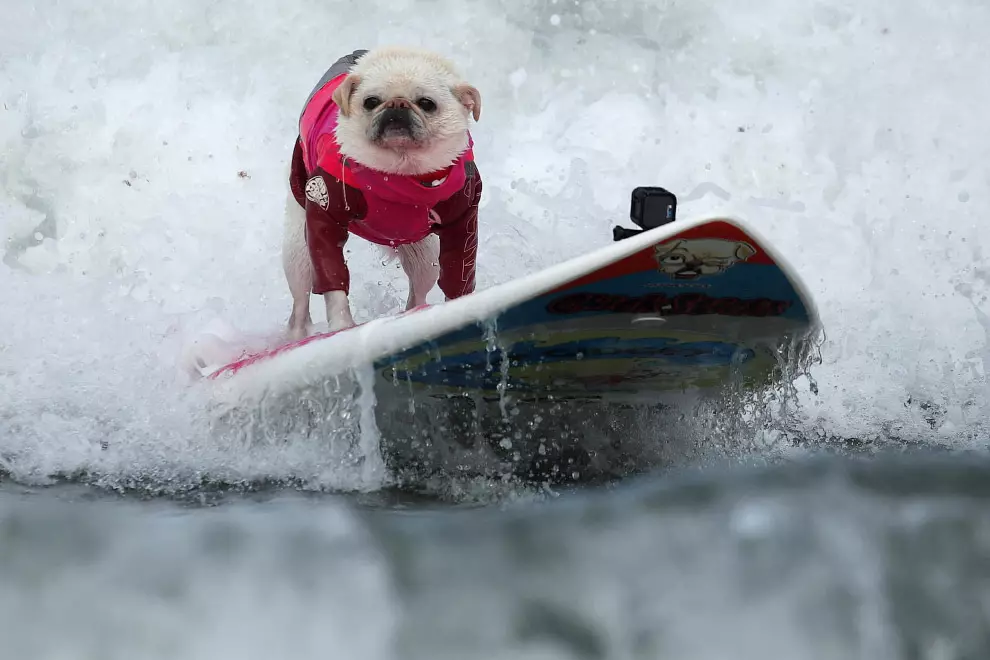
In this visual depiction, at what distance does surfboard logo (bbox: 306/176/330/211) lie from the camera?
262cm

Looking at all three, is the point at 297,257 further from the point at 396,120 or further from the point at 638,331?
the point at 638,331

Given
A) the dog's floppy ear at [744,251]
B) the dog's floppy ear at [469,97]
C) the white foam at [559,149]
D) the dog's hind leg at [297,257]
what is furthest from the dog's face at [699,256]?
the white foam at [559,149]

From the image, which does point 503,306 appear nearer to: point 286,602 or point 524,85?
point 286,602

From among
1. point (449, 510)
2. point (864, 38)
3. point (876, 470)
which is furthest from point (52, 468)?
point (864, 38)

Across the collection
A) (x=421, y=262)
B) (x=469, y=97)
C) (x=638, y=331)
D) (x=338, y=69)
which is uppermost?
(x=338, y=69)

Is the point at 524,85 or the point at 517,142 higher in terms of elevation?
the point at 524,85

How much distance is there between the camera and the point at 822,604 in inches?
84.5

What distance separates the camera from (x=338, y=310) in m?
2.75

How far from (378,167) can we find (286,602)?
3.79ft

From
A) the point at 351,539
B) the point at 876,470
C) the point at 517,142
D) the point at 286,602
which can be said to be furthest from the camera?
the point at 517,142

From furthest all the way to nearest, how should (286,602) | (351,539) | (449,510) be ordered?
(449,510)
(351,539)
(286,602)

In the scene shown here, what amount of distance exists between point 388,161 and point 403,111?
15cm

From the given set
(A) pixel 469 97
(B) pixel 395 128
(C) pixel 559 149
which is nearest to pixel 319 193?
(B) pixel 395 128

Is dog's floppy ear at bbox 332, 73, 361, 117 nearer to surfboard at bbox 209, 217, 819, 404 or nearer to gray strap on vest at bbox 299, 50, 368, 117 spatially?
gray strap on vest at bbox 299, 50, 368, 117
